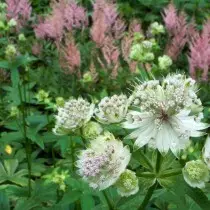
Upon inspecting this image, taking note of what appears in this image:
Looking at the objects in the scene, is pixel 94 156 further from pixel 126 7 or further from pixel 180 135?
pixel 126 7

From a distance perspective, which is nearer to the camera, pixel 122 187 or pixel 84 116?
pixel 122 187

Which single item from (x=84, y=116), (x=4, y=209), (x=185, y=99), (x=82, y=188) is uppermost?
(x=185, y=99)

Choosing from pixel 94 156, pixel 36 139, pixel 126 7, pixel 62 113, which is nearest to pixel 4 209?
pixel 36 139

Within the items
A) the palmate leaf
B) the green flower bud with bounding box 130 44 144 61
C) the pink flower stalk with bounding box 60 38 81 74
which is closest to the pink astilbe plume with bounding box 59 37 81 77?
the pink flower stalk with bounding box 60 38 81 74

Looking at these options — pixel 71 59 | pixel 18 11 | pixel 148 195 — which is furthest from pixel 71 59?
pixel 148 195

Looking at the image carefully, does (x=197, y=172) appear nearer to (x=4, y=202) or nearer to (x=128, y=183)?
(x=128, y=183)

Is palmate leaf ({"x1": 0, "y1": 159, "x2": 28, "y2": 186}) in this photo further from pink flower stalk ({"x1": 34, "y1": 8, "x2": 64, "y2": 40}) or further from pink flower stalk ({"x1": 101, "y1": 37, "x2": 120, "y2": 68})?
pink flower stalk ({"x1": 34, "y1": 8, "x2": 64, "y2": 40})
